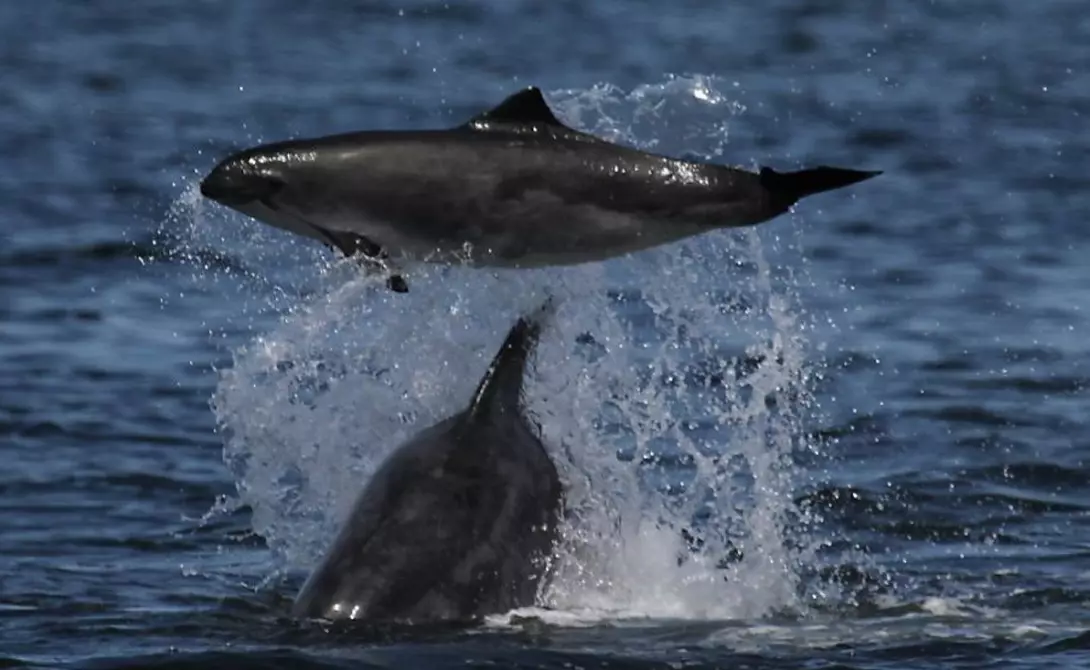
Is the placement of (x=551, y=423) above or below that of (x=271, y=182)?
below

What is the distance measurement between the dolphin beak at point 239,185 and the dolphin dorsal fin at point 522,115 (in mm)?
807

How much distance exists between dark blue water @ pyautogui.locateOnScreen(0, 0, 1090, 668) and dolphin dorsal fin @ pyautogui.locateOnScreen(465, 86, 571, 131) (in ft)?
2.09

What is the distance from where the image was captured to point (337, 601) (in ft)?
33.6

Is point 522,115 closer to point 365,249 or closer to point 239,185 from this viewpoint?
point 365,249

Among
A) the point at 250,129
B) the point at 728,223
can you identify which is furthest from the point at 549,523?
the point at 250,129

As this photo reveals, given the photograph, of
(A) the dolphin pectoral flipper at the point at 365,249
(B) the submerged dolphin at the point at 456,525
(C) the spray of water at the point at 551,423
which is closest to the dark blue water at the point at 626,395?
(C) the spray of water at the point at 551,423

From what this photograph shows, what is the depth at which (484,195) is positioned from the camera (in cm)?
1006

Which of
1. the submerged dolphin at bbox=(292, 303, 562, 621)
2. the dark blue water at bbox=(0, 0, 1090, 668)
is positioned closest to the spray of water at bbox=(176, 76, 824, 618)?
the dark blue water at bbox=(0, 0, 1090, 668)

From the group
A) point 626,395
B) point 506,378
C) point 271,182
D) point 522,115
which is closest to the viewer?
point 271,182

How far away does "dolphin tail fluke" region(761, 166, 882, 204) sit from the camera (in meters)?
9.71

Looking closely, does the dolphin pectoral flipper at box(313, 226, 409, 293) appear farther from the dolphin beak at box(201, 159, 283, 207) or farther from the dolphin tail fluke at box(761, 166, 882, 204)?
the dolphin tail fluke at box(761, 166, 882, 204)

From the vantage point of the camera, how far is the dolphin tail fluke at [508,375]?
10.8m

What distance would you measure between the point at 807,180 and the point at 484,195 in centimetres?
118

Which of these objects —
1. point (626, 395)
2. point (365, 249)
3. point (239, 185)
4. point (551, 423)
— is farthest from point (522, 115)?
point (626, 395)
